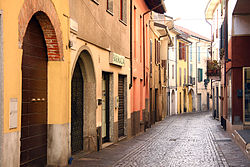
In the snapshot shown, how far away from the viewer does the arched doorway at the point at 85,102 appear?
12.6m

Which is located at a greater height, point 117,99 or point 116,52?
point 116,52

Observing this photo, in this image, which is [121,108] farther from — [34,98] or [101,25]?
[34,98]

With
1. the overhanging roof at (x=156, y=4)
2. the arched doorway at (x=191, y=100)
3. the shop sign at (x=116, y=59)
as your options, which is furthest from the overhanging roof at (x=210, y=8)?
the arched doorway at (x=191, y=100)

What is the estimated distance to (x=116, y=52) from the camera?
1642 centimetres

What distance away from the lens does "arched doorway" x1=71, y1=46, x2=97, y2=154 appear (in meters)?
12.6

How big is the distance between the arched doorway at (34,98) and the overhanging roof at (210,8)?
24.0 meters

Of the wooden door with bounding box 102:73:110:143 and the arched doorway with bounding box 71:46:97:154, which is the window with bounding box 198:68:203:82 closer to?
the wooden door with bounding box 102:73:110:143

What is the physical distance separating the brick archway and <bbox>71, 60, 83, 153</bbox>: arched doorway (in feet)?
7.05

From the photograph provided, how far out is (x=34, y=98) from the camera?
9297 millimetres

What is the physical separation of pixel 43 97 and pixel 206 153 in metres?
5.81

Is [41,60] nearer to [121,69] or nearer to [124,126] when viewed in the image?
[121,69]

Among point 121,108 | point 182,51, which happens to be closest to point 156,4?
point 121,108

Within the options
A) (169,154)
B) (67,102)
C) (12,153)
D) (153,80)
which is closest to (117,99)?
(169,154)

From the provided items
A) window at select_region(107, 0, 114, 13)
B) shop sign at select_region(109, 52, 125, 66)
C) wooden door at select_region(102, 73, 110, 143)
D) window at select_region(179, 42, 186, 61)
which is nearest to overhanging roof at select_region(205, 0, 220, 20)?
window at select_region(179, 42, 186, 61)
